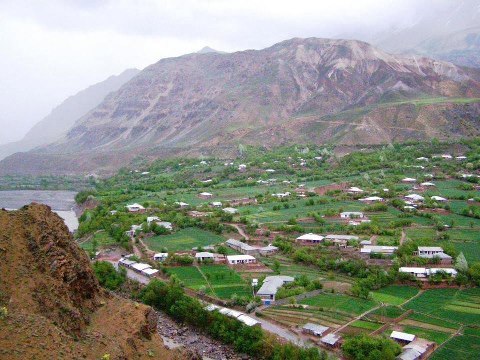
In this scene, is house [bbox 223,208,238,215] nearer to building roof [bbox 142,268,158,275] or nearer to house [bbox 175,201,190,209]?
house [bbox 175,201,190,209]

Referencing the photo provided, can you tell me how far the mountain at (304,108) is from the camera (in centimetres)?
12456

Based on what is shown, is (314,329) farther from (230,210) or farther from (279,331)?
(230,210)

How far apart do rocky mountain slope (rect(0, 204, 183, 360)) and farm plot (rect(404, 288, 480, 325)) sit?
18.4 meters

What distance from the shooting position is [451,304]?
36.7m

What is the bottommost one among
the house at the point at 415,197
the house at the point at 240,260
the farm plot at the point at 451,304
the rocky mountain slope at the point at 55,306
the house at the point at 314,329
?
the farm plot at the point at 451,304

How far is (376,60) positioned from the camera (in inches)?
6683

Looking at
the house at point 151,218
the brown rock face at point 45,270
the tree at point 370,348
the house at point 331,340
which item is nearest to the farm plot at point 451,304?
the tree at point 370,348

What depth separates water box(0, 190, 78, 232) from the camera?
295ft

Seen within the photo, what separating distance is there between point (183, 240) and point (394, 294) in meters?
25.5

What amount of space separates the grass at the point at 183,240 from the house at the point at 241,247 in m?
2.10

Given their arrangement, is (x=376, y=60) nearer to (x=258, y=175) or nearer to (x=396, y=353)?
(x=258, y=175)

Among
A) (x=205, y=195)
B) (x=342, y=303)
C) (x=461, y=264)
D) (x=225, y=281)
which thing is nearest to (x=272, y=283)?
(x=225, y=281)

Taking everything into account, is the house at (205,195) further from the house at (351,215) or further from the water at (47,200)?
the house at (351,215)

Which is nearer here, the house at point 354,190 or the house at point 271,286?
the house at point 271,286
